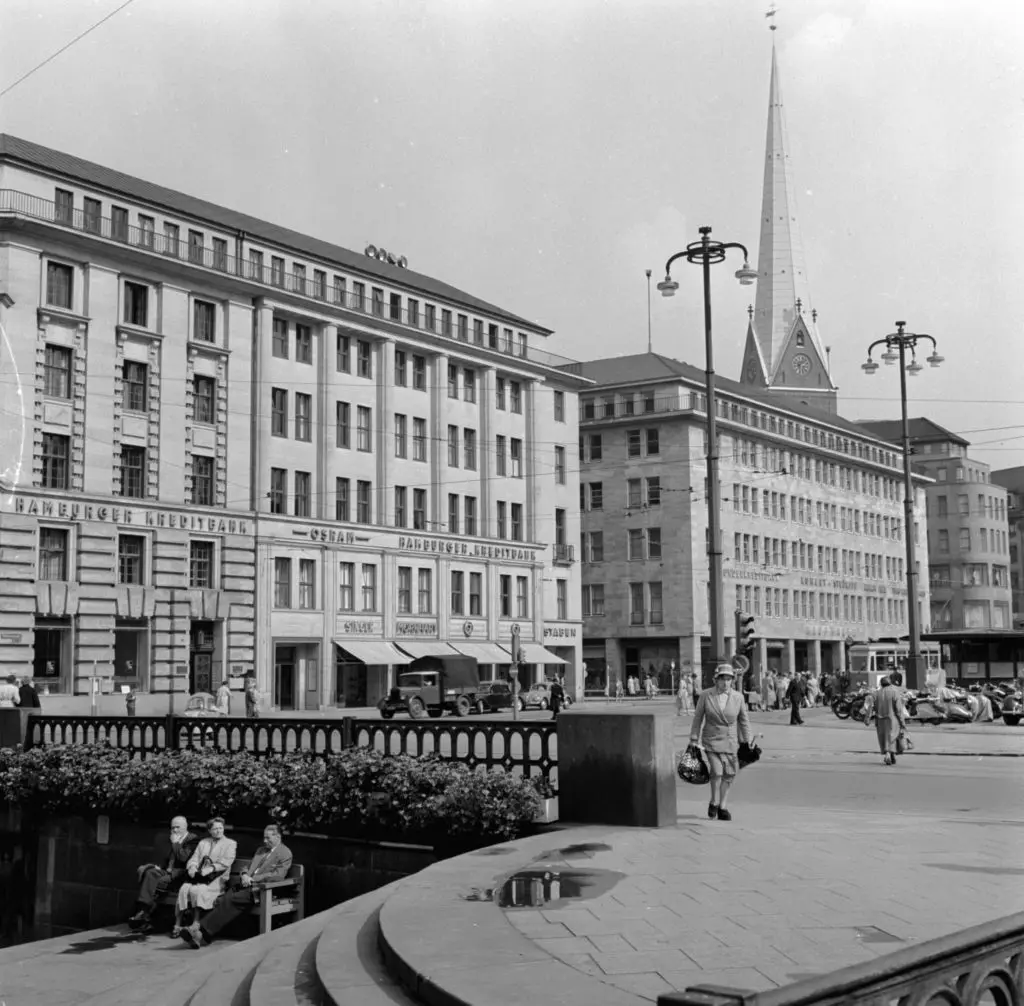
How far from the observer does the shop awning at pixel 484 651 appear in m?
63.6

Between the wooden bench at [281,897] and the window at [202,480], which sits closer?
the wooden bench at [281,897]

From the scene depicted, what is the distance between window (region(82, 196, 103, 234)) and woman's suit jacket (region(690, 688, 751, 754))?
129ft

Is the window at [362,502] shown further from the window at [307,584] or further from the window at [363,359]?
the window at [363,359]

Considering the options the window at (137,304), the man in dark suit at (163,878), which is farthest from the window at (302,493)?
the man in dark suit at (163,878)

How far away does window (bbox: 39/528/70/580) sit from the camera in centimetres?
4566

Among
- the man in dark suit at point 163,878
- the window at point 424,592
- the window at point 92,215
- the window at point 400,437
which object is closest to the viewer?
the man in dark suit at point 163,878

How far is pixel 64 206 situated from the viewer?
47.6m

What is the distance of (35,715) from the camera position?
21.9 metres

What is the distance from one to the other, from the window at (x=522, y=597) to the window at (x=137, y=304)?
25.5 m

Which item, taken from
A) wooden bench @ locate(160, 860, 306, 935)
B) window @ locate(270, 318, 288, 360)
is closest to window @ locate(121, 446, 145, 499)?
window @ locate(270, 318, 288, 360)

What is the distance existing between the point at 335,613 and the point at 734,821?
44.2 metres

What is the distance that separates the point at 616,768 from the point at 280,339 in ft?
150

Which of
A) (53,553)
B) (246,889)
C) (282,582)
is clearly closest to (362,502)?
(282,582)

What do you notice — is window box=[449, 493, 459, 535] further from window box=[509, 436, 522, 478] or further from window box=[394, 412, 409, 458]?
window box=[509, 436, 522, 478]
